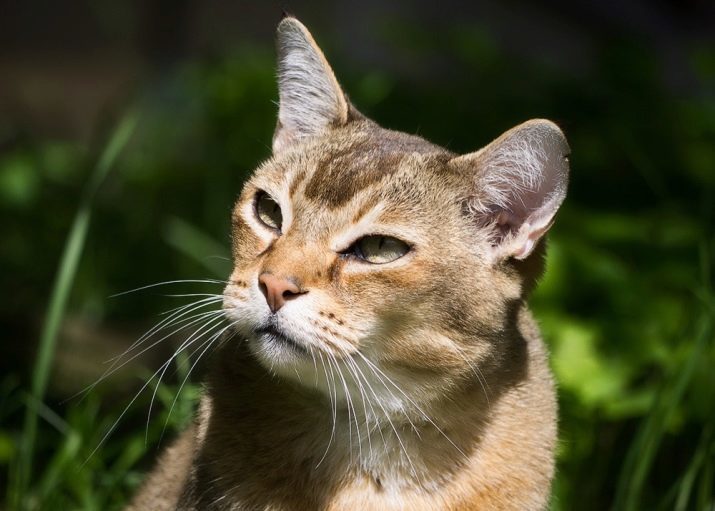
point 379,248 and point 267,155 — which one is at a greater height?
point 379,248

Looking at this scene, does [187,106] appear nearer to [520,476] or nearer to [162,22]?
[162,22]

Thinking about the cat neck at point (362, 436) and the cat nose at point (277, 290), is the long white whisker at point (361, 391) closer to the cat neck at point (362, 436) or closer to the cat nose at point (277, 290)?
the cat neck at point (362, 436)

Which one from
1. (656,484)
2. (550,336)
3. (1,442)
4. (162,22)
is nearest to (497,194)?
(550,336)

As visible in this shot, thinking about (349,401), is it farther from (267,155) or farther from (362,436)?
(267,155)

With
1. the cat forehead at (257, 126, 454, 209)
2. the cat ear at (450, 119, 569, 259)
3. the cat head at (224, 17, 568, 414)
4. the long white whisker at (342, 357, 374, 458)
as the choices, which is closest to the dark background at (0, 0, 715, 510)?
the cat ear at (450, 119, 569, 259)

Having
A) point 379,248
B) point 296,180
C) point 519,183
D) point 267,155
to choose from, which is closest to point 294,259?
point 379,248

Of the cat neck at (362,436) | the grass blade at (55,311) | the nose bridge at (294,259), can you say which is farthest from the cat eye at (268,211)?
the grass blade at (55,311)

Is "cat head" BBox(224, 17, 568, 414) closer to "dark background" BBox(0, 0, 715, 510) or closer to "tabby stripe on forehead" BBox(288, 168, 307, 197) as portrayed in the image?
"tabby stripe on forehead" BBox(288, 168, 307, 197)
